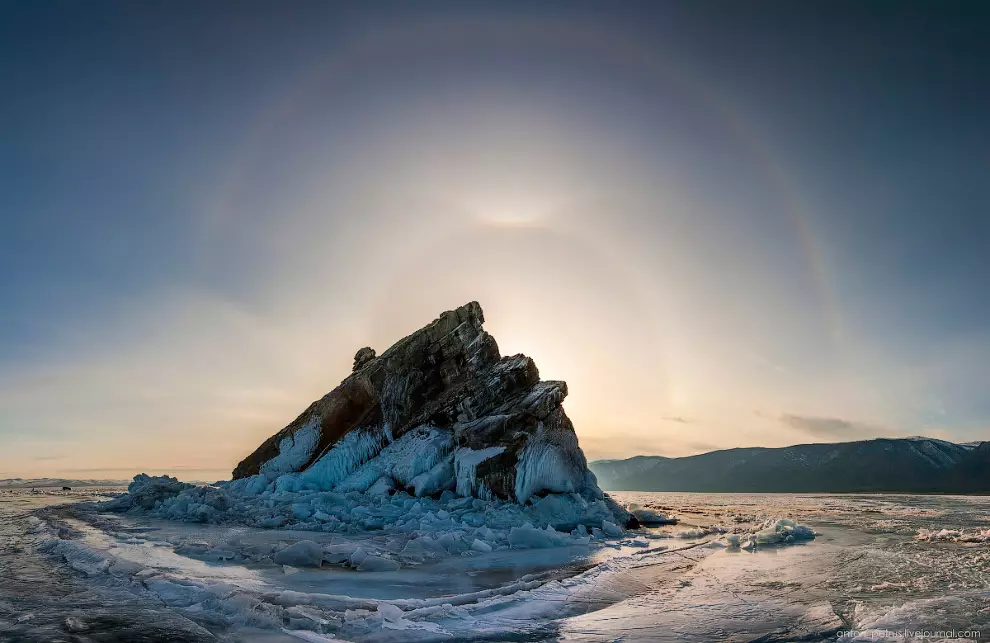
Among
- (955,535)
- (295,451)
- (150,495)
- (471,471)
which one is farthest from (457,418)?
(955,535)

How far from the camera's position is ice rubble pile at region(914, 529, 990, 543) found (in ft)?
66.5

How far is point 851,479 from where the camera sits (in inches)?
5694

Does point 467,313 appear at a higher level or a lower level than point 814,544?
higher

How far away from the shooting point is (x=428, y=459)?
94.4 ft

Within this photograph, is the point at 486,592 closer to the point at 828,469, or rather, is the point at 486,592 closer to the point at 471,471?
the point at 471,471

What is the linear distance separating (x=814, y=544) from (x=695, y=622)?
15.0 metres

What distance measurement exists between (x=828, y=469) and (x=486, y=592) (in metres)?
176

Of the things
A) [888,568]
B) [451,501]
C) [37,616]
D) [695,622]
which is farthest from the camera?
[451,501]

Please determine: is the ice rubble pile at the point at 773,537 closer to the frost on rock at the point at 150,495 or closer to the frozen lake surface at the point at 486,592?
the frozen lake surface at the point at 486,592

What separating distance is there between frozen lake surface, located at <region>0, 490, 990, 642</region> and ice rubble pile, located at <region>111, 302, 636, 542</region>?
18.6ft

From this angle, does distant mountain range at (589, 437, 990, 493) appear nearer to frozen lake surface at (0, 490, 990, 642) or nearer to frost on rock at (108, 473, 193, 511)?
frozen lake surface at (0, 490, 990, 642)

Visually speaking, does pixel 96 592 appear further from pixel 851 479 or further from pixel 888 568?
pixel 851 479

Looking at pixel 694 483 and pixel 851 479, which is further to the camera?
pixel 694 483

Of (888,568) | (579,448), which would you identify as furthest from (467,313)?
(888,568)
